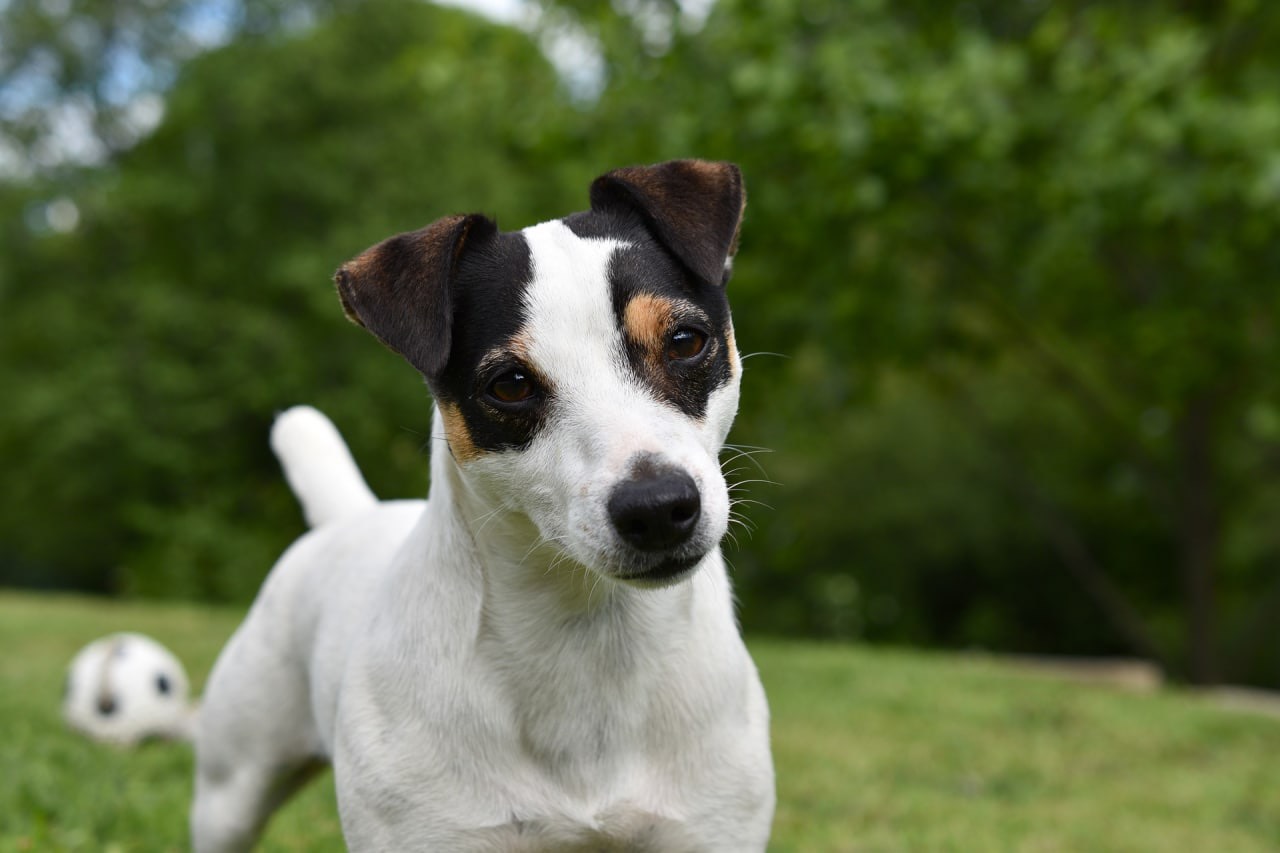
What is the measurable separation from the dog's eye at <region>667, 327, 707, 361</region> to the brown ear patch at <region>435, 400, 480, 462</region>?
0.50 meters

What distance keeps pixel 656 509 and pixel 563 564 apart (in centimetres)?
55

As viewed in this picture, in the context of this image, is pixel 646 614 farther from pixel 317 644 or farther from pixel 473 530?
pixel 317 644

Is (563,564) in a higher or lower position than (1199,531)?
higher

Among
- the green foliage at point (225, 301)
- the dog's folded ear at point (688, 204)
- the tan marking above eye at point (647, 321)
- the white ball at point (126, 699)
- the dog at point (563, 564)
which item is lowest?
the green foliage at point (225, 301)

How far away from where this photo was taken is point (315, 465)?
4566 mm

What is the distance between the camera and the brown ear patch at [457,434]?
2.97 metres

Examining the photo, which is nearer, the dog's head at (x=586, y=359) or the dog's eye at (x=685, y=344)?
the dog's head at (x=586, y=359)

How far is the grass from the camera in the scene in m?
5.12

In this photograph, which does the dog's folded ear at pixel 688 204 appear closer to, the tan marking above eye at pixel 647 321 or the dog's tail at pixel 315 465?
the tan marking above eye at pixel 647 321

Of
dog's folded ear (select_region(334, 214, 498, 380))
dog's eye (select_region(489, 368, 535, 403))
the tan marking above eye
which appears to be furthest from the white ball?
the tan marking above eye

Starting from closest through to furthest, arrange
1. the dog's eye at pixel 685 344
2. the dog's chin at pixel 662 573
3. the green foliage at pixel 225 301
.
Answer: the dog's chin at pixel 662 573
the dog's eye at pixel 685 344
the green foliage at pixel 225 301

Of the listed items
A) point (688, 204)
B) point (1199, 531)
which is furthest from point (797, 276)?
point (688, 204)

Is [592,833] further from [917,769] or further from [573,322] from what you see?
[917,769]

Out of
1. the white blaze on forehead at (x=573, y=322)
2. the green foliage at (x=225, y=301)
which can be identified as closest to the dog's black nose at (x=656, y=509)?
the white blaze on forehead at (x=573, y=322)
